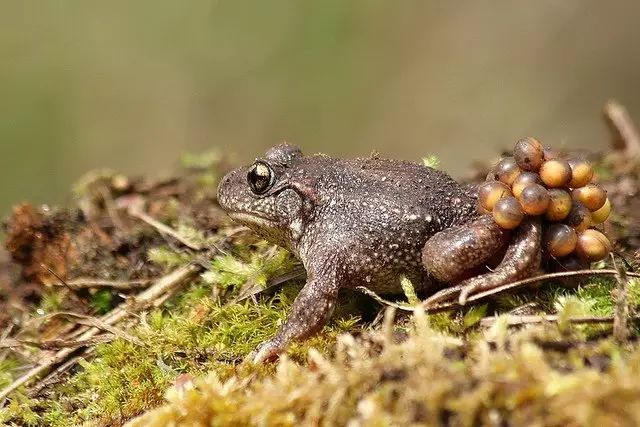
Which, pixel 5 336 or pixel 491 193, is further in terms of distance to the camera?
pixel 5 336

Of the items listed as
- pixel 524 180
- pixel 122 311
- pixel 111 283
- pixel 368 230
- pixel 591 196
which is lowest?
pixel 591 196

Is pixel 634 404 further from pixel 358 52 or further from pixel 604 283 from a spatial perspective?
pixel 358 52

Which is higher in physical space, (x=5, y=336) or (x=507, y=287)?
(x=5, y=336)

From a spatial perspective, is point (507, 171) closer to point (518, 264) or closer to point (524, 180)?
point (524, 180)

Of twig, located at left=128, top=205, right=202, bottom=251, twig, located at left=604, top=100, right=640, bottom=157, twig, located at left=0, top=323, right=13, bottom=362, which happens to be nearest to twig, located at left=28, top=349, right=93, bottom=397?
twig, located at left=0, top=323, right=13, bottom=362

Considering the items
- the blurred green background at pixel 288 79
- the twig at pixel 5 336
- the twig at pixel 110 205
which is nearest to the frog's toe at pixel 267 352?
the twig at pixel 5 336

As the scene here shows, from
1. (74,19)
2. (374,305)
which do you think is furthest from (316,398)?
(74,19)

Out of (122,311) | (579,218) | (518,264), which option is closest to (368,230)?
(518,264)

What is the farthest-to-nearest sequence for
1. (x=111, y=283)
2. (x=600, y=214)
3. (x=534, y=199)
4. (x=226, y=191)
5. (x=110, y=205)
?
1. (x=110, y=205)
2. (x=111, y=283)
3. (x=226, y=191)
4. (x=600, y=214)
5. (x=534, y=199)
